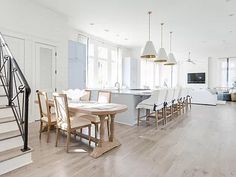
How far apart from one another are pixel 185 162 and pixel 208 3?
3.84 m

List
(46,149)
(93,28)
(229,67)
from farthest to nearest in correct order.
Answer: (229,67) → (93,28) → (46,149)

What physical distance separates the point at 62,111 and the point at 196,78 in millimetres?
11682

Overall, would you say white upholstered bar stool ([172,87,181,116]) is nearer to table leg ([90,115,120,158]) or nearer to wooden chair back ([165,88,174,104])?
wooden chair back ([165,88,174,104])

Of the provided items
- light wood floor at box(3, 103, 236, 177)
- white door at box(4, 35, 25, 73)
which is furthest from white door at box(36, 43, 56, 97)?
light wood floor at box(3, 103, 236, 177)

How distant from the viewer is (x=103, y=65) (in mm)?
8891

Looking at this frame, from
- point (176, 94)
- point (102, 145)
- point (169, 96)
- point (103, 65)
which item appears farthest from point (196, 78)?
point (102, 145)

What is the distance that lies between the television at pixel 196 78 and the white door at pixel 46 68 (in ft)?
33.6

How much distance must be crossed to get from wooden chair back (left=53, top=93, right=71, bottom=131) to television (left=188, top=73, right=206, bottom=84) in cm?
1161

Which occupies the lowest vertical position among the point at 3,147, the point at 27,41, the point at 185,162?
the point at 185,162

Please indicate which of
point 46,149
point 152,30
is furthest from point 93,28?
point 46,149

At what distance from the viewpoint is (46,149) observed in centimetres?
312

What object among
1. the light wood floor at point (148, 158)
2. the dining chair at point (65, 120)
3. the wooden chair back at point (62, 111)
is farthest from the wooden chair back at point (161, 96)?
→ the wooden chair back at point (62, 111)

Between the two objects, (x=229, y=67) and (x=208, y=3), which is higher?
(x=208, y=3)

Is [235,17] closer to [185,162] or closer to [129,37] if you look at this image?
[129,37]
